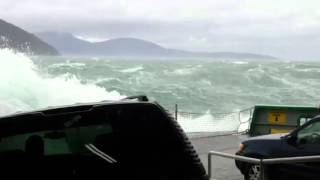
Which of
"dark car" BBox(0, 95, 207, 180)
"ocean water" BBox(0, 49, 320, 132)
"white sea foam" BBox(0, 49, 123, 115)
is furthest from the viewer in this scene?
"ocean water" BBox(0, 49, 320, 132)

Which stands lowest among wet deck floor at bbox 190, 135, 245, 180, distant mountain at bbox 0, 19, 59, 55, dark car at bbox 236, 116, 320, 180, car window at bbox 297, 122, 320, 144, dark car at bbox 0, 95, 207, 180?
wet deck floor at bbox 190, 135, 245, 180

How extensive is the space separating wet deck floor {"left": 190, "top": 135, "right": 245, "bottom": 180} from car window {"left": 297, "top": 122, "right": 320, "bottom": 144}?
1.08 meters

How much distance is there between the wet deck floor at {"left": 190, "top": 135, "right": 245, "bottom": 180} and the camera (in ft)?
30.8

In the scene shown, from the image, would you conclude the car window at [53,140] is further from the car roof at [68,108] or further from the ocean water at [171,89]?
the ocean water at [171,89]

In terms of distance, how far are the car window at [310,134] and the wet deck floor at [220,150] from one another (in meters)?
1.08

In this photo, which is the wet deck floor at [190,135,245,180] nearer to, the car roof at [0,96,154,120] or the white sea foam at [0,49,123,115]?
the car roof at [0,96,154,120]

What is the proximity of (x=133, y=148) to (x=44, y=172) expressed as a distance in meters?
0.54

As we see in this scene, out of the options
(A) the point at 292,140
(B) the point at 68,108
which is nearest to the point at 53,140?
(B) the point at 68,108

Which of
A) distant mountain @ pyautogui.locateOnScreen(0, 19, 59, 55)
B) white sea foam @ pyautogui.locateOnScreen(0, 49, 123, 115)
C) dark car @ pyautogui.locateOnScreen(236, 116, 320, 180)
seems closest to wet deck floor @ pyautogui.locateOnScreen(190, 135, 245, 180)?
Result: dark car @ pyautogui.locateOnScreen(236, 116, 320, 180)

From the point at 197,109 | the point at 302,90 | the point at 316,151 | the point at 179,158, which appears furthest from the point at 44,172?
the point at 302,90

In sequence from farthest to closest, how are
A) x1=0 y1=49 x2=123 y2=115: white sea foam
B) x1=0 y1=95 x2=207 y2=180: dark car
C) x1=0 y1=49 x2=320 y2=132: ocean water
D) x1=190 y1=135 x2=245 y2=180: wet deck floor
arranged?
x1=0 y1=49 x2=320 y2=132: ocean water
x1=0 y1=49 x2=123 y2=115: white sea foam
x1=190 y1=135 x2=245 y2=180: wet deck floor
x1=0 y1=95 x2=207 y2=180: dark car

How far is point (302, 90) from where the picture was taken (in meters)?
51.5

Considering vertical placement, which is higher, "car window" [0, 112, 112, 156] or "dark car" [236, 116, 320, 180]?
"car window" [0, 112, 112, 156]

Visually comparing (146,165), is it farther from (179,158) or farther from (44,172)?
(44,172)
